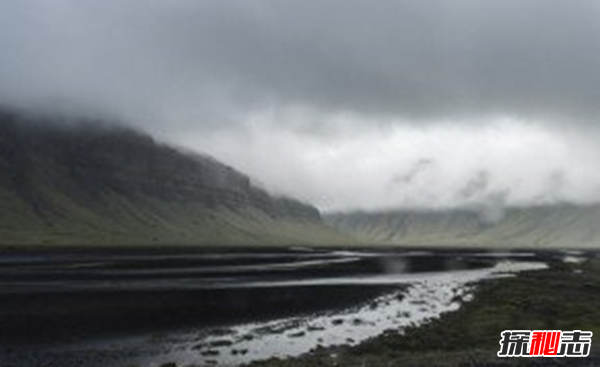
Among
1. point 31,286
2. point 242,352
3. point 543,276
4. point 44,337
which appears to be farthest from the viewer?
point 543,276

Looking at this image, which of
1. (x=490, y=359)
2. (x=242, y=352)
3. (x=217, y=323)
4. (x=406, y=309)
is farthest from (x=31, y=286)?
(x=490, y=359)

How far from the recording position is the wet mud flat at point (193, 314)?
2466 inches

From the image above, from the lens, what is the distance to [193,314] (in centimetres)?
8838

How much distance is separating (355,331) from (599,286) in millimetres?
69839

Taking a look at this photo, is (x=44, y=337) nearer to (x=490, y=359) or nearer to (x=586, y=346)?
(x=490, y=359)

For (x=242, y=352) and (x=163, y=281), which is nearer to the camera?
(x=242, y=352)

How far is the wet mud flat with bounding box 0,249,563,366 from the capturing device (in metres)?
62.6

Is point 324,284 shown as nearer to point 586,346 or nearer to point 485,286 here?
point 485,286

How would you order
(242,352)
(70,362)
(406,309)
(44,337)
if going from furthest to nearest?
(406,309)
(44,337)
(242,352)
(70,362)

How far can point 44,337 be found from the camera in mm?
69312

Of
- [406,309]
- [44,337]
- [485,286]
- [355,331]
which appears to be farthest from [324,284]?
[44,337]

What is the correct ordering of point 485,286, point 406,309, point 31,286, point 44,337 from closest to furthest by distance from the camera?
point 44,337 < point 406,309 < point 31,286 < point 485,286

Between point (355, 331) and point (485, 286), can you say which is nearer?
point (355, 331)

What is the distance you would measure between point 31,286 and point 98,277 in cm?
2411
